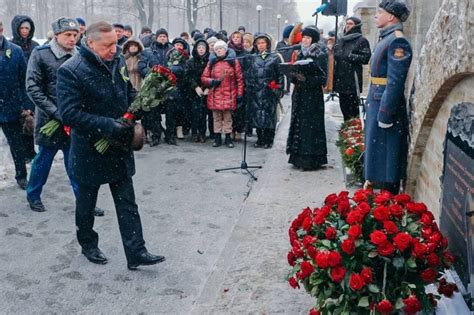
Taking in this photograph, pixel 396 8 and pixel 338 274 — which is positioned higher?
pixel 396 8

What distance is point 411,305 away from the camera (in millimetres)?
2840

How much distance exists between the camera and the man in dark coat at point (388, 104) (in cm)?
465

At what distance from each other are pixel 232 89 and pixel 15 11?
40.7 m

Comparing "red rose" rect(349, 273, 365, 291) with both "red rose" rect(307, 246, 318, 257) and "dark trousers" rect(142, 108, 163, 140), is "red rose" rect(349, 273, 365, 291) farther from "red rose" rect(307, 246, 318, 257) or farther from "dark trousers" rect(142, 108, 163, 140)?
"dark trousers" rect(142, 108, 163, 140)

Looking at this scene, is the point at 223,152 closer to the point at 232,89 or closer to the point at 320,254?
the point at 232,89

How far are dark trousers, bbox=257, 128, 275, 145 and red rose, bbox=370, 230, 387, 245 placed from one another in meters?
6.69

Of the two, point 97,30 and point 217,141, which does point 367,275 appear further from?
point 217,141

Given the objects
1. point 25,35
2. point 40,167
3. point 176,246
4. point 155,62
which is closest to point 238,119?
point 155,62

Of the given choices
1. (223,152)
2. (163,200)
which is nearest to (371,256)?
(163,200)

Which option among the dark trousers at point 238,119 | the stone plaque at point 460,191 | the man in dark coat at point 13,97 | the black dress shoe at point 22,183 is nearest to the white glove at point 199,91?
the dark trousers at point 238,119

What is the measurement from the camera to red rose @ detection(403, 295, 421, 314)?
2842 mm

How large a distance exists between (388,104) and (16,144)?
443cm

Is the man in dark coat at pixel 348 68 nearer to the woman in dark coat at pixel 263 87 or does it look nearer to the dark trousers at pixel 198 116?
the woman in dark coat at pixel 263 87

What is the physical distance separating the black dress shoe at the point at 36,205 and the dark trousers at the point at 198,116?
412 centimetres
